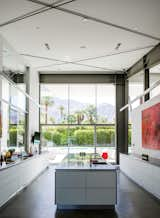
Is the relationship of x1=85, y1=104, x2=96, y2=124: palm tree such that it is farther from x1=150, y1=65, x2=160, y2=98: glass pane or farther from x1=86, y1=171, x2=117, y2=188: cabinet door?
x1=86, y1=171, x2=117, y2=188: cabinet door

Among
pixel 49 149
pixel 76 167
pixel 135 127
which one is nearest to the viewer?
pixel 76 167

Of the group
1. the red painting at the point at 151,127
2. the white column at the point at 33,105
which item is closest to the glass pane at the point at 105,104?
the white column at the point at 33,105

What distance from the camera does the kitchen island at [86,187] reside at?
236 inches

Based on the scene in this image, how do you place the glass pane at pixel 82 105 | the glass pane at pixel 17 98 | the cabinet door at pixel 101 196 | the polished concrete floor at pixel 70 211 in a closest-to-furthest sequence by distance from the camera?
1. the polished concrete floor at pixel 70 211
2. the cabinet door at pixel 101 196
3. the glass pane at pixel 17 98
4. the glass pane at pixel 82 105

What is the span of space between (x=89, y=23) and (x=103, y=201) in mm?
3940

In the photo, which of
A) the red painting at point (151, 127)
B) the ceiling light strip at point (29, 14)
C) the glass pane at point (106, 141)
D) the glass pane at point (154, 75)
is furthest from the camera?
the glass pane at point (106, 141)

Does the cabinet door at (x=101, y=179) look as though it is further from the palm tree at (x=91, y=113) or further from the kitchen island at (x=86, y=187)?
the palm tree at (x=91, y=113)

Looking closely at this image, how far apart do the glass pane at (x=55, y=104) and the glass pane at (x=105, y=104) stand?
5.13 ft

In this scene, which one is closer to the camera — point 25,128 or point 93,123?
point 25,128

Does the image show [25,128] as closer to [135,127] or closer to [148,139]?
[135,127]

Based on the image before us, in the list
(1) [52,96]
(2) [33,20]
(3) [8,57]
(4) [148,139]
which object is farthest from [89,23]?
(1) [52,96]

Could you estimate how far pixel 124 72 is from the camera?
44.3ft

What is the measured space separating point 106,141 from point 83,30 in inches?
299

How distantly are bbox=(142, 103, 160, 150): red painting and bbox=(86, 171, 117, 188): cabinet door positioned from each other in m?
2.30
